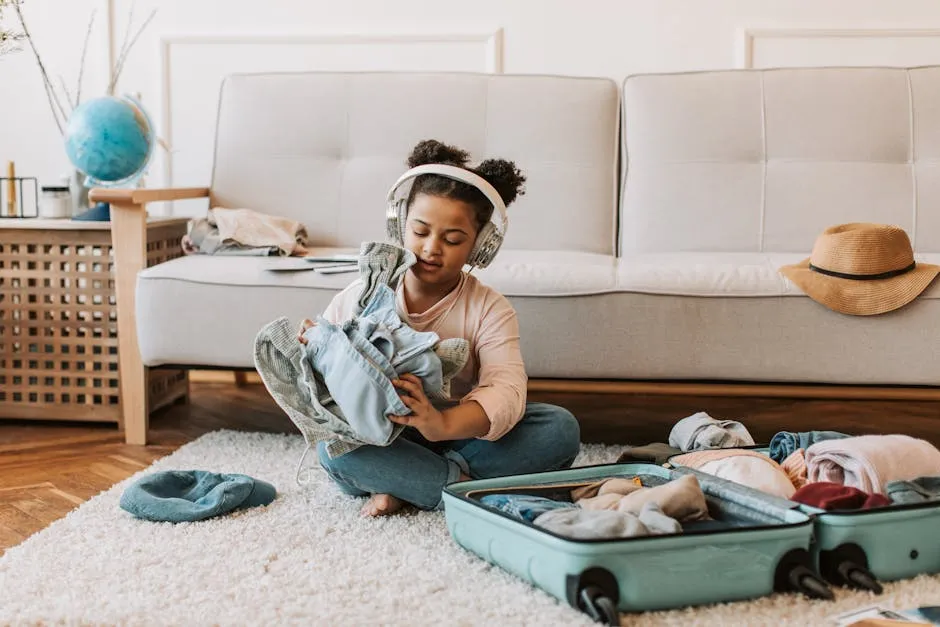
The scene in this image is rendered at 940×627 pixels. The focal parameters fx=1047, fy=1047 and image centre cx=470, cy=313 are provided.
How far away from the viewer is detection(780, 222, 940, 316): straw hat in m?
1.98

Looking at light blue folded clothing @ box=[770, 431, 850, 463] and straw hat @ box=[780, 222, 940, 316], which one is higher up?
straw hat @ box=[780, 222, 940, 316]

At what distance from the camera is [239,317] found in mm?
2127

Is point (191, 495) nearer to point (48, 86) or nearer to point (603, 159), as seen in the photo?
point (603, 159)

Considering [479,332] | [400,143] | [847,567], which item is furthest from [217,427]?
[847,567]

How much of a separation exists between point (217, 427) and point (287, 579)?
1085 millimetres

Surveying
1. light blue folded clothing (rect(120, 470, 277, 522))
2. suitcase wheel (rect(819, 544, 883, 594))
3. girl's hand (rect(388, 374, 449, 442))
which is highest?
girl's hand (rect(388, 374, 449, 442))

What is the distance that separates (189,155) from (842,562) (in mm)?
2395

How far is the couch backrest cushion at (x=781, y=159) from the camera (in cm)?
253

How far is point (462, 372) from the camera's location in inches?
68.2

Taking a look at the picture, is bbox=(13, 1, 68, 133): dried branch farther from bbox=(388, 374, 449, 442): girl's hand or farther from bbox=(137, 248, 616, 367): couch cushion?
bbox=(388, 374, 449, 442): girl's hand

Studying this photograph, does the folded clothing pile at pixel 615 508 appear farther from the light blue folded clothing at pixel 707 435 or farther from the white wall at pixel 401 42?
the white wall at pixel 401 42

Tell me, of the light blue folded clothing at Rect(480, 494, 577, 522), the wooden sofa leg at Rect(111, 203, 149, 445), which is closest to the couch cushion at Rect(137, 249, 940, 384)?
the wooden sofa leg at Rect(111, 203, 149, 445)

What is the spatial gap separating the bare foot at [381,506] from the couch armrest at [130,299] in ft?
2.51

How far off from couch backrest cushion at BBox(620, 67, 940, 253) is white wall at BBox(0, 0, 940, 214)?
1.23 ft
